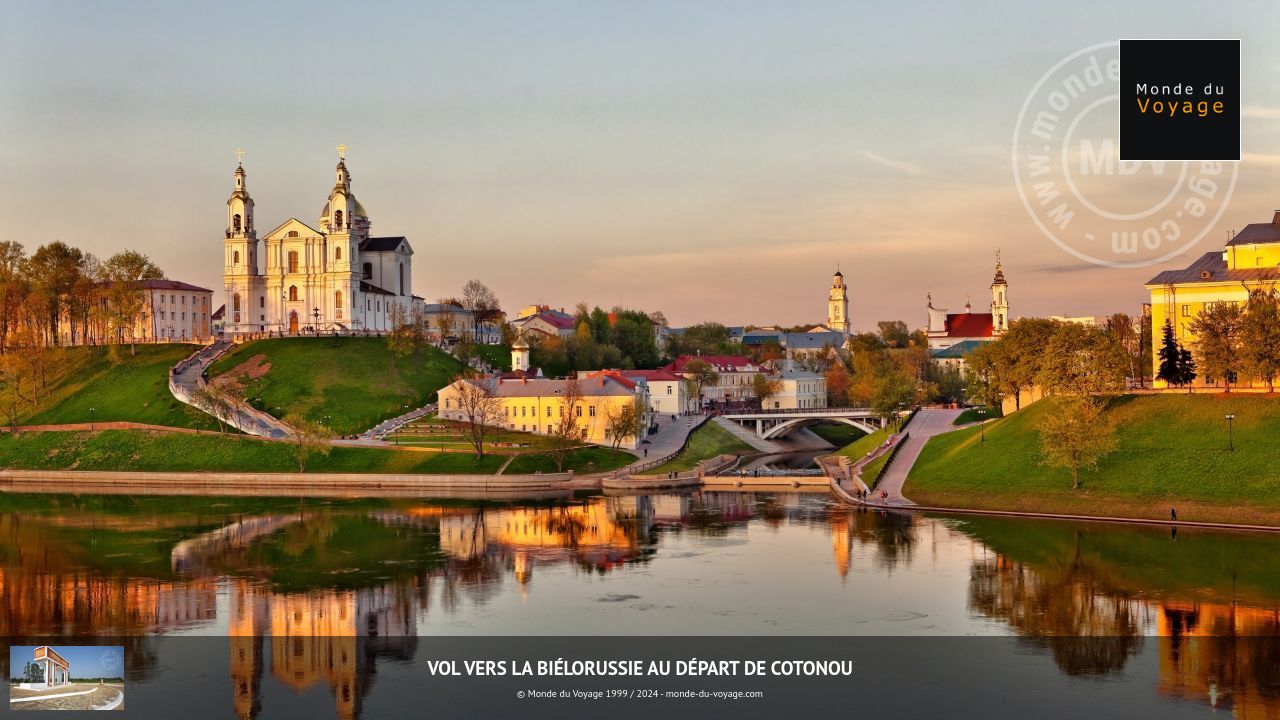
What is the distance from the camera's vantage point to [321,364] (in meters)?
108

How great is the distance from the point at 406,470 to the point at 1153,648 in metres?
56.5

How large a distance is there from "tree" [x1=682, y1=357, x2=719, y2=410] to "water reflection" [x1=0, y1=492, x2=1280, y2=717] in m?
50.4

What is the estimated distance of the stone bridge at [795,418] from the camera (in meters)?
112

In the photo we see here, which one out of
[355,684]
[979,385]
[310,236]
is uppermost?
[310,236]

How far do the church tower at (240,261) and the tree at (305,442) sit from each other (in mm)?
34413

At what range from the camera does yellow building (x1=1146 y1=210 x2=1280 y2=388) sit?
77.7m

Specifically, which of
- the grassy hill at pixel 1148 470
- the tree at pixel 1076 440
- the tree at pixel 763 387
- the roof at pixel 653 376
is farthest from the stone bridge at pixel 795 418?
the tree at pixel 1076 440

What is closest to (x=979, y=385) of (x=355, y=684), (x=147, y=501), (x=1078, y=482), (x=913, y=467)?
(x=913, y=467)

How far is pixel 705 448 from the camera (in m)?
102

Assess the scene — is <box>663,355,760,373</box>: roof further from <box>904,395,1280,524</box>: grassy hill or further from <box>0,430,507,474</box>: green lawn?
<box>904,395,1280,524</box>: grassy hill

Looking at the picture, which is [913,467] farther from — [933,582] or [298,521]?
[298,521]

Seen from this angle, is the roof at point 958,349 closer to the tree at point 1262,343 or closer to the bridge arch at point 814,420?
the bridge arch at point 814,420

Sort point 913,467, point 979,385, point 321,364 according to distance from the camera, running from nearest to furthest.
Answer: point 913,467 → point 979,385 → point 321,364

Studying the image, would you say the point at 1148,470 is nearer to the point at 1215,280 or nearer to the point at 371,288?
the point at 1215,280
